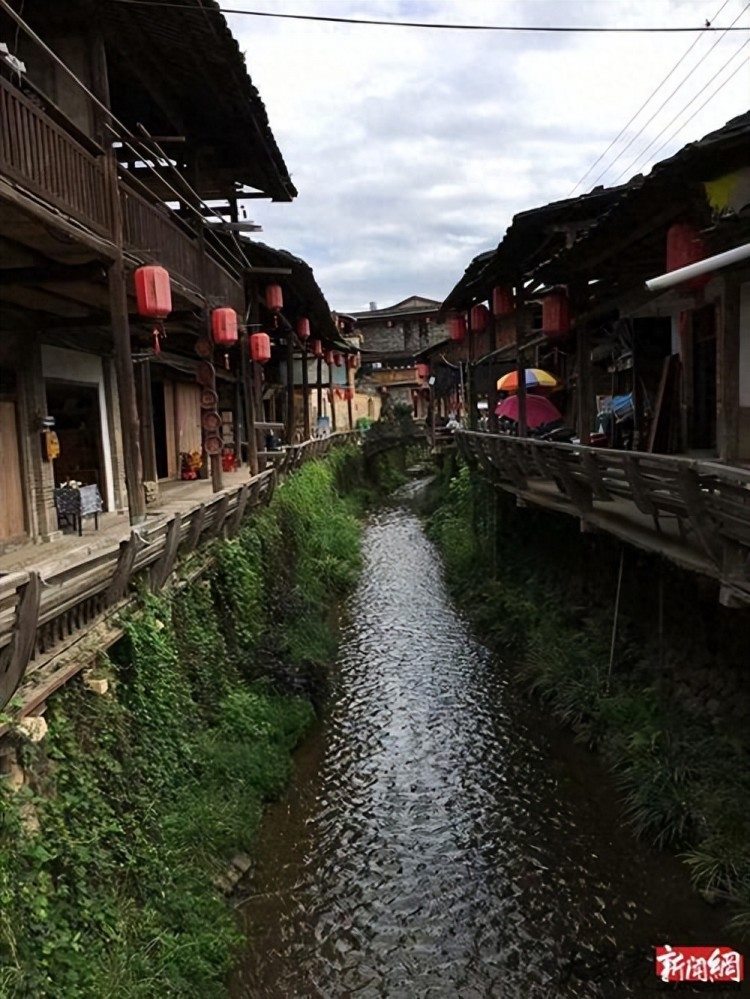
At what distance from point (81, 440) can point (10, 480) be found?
3302 mm

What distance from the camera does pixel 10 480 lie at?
10414mm

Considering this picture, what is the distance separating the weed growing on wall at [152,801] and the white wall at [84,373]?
365 centimetres

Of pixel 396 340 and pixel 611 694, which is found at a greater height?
pixel 396 340

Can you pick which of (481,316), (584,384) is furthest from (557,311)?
(481,316)

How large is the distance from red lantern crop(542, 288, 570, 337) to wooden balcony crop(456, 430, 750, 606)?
6.32ft

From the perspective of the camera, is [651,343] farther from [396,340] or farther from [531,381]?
[396,340]

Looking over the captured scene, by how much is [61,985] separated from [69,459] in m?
10.7

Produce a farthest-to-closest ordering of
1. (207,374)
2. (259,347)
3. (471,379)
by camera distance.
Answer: (471,379) < (259,347) < (207,374)

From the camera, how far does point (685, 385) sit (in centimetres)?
1313

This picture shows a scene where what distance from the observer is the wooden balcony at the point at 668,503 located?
5980mm

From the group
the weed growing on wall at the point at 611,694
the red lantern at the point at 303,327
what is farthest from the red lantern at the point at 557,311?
the red lantern at the point at 303,327

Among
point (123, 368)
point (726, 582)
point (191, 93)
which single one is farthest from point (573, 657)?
point (191, 93)

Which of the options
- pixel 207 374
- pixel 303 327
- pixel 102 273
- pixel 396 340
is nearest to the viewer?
pixel 102 273

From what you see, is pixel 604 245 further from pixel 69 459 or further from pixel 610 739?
pixel 69 459
